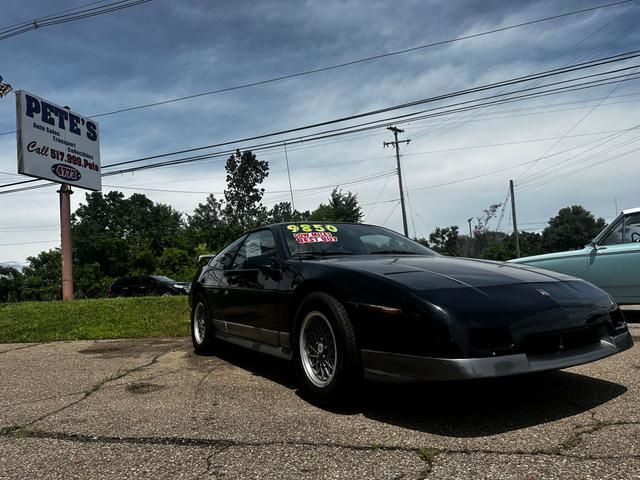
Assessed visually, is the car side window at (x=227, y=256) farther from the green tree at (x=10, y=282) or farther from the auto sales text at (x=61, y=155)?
the green tree at (x=10, y=282)

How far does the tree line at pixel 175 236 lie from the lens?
177 ft

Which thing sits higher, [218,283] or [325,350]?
[218,283]

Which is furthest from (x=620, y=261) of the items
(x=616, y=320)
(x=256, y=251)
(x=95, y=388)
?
(x=95, y=388)

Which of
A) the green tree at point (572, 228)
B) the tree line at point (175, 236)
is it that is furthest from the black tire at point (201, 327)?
the green tree at point (572, 228)

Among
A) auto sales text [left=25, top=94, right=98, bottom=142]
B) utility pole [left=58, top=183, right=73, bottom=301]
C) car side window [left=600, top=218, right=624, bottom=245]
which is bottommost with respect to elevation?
car side window [left=600, top=218, right=624, bottom=245]

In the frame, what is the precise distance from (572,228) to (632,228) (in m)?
83.8

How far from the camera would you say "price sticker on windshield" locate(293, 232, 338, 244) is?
452 cm

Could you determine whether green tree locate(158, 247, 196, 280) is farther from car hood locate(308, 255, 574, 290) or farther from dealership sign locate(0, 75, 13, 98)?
car hood locate(308, 255, 574, 290)

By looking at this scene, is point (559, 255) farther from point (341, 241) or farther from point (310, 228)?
point (310, 228)

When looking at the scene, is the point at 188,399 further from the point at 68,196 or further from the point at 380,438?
the point at 68,196

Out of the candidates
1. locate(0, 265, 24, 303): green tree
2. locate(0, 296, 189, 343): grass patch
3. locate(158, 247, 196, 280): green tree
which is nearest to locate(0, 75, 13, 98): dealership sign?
locate(0, 296, 189, 343): grass patch

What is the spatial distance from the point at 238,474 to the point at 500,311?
1654 mm

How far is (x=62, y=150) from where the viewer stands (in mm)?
18250

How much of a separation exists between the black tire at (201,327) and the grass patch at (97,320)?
1.64 m
